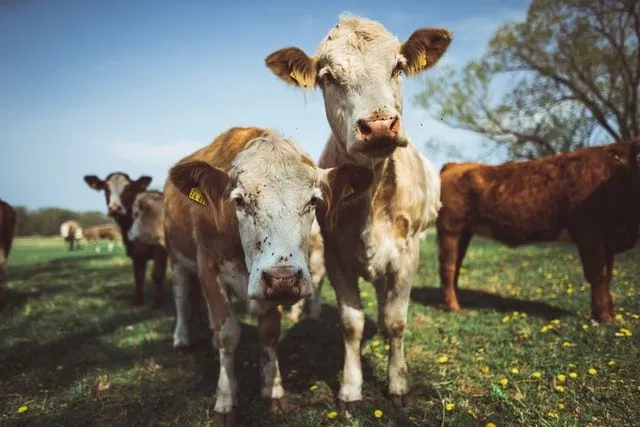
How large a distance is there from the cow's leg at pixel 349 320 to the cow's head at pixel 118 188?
6043mm

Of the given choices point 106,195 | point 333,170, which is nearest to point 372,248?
point 333,170

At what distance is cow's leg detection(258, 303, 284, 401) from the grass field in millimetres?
151

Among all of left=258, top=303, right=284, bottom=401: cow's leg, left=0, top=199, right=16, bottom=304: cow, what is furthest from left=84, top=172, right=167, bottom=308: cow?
left=258, top=303, right=284, bottom=401: cow's leg

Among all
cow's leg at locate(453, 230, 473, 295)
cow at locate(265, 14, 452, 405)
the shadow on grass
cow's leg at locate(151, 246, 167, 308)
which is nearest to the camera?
cow at locate(265, 14, 452, 405)

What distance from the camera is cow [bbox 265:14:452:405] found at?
312 cm

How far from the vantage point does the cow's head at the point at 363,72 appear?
2.74 metres

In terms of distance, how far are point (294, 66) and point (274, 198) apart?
4.34 feet

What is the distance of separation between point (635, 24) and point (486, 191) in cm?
1530

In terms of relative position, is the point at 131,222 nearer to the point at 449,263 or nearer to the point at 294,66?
the point at 449,263

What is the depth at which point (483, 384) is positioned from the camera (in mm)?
3648

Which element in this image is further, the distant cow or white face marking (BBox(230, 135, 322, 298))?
the distant cow

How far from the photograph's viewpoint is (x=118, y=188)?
8414 millimetres

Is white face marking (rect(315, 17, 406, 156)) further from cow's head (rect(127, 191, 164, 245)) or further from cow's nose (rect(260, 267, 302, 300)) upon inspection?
cow's head (rect(127, 191, 164, 245))

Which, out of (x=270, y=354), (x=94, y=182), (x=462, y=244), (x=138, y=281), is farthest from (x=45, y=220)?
(x=270, y=354)
